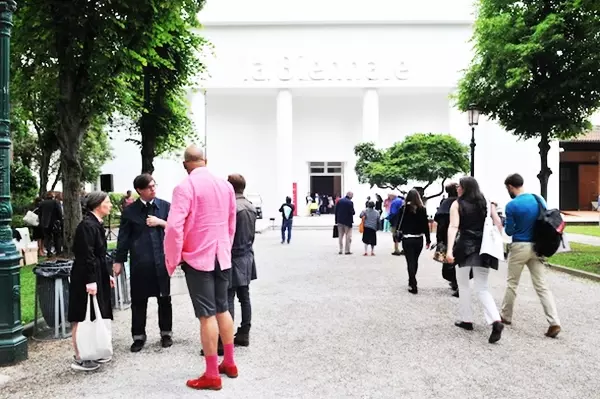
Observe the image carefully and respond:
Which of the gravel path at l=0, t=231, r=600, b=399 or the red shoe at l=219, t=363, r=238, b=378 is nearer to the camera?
the gravel path at l=0, t=231, r=600, b=399

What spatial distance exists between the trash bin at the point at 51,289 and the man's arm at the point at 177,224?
2.56 m

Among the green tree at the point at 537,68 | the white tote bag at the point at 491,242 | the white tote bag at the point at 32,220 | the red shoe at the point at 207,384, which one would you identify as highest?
the green tree at the point at 537,68

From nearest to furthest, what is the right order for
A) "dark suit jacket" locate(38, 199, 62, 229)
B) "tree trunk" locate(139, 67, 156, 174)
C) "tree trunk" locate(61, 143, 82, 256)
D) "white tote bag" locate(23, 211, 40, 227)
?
"tree trunk" locate(61, 143, 82, 256) < "dark suit jacket" locate(38, 199, 62, 229) < "white tote bag" locate(23, 211, 40, 227) < "tree trunk" locate(139, 67, 156, 174)

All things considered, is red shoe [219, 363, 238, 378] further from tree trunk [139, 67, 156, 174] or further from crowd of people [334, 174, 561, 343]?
tree trunk [139, 67, 156, 174]

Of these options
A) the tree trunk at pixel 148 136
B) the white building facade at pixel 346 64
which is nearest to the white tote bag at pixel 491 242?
the tree trunk at pixel 148 136

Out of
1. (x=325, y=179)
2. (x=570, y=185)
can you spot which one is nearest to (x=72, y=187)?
(x=325, y=179)

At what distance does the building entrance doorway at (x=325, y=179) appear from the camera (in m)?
38.8

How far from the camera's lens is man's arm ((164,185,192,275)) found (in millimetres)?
4227

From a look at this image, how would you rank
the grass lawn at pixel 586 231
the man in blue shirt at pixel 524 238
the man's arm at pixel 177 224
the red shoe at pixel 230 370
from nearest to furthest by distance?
the man's arm at pixel 177 224
the red shoe at pixel 230 370
the man in blue shirt at pixel 524 238
the grass lawn at pixel 586 231

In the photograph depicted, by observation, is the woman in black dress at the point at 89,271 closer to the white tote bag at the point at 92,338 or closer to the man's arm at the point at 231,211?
the white tote bag at the point at 92,338

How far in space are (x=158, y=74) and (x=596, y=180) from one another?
→ 37.5 meters

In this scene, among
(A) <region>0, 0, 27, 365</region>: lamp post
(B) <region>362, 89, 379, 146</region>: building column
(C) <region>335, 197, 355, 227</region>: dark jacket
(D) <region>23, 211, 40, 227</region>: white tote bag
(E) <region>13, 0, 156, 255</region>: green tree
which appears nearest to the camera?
(A) <region>0, 0, 27, 365</region>: lamp post

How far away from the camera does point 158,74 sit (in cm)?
1520

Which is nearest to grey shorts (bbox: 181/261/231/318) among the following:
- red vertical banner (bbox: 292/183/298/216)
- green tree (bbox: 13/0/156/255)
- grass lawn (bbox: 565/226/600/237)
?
green tree (bbox: 13/0/156/255)
